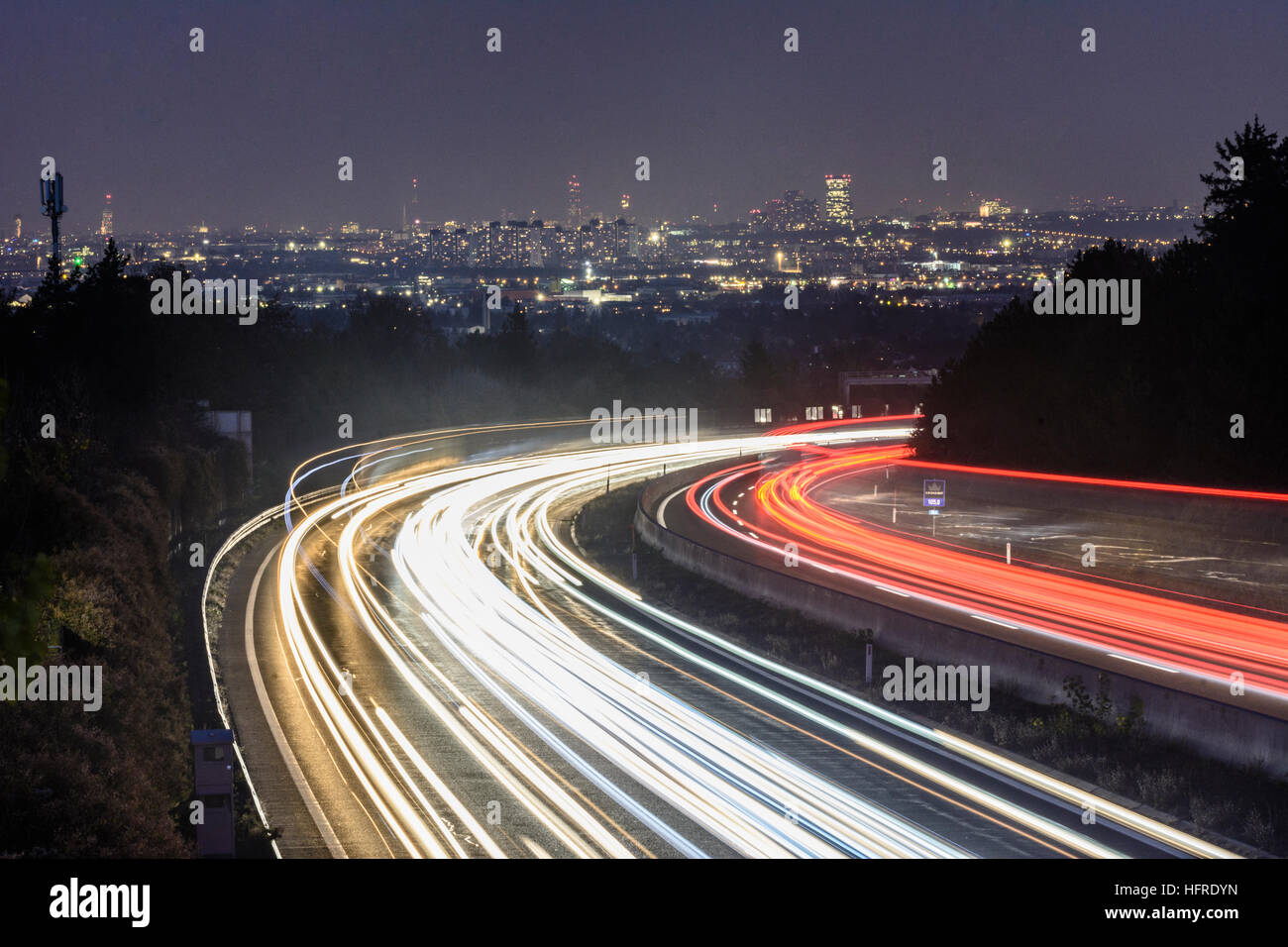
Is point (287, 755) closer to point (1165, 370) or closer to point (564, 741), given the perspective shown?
point (564, 741)

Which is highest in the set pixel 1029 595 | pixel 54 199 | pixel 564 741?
pixel 54 199

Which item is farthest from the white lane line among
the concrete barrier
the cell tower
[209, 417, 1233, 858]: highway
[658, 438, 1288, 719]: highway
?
the cell tower

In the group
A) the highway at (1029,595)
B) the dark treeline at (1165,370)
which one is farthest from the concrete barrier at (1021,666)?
the dark treeline at (1165,370)

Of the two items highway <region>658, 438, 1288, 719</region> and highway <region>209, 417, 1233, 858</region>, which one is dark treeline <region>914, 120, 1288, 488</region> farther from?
highway <region>209, 417, 1233, 858</region>

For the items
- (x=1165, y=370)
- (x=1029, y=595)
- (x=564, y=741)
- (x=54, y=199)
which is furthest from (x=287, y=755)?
(x=1165, y=370)

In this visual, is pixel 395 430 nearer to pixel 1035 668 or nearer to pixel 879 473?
pixel 879 473
